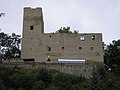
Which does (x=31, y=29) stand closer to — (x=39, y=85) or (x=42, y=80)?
(x=42, y=80)

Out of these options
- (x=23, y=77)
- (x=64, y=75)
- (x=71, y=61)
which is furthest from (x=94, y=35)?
(x=23, y=77)

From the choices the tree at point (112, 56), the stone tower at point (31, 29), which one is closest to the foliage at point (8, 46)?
the stone tower at point (31, 29)

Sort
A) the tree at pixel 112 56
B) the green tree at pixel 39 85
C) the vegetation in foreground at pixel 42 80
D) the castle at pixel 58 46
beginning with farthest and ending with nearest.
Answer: the tree at pixel 112 56 < the castle at pixel 58 46 < the vegetation in foreground at pixel 42 80 < the green tree at pixel 39 85

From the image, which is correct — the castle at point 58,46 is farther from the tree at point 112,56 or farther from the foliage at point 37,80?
the foliage at point 37,80

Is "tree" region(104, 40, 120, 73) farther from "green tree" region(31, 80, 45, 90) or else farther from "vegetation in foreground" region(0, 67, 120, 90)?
"green tree" region(31, 80, 45, 90)

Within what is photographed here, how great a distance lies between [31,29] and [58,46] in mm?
5042

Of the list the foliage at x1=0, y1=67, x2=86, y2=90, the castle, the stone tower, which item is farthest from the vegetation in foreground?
the stone tower

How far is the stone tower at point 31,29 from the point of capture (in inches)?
2057

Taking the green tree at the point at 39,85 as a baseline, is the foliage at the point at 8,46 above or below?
above

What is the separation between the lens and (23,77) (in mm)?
43250

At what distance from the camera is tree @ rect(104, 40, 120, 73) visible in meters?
54.9

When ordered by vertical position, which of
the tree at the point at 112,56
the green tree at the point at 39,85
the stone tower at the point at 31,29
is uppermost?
the stone tower at the point at 31,29

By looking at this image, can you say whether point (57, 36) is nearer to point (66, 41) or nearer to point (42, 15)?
point (66, 41)

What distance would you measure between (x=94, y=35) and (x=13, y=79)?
1597cm
